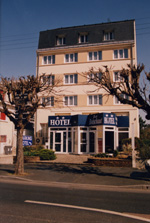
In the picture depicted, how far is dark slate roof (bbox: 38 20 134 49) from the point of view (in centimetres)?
3119

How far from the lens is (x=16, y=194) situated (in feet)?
30.6

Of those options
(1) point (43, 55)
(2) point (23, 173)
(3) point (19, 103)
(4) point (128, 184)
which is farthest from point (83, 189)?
(1) point (43, 55)

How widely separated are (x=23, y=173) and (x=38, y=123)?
57.8 ft

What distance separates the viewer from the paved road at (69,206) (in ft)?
21.1

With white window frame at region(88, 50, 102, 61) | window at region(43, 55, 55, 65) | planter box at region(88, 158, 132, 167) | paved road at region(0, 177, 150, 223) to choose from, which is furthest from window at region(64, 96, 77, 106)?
paved road at region(0, 177, 150, 223)

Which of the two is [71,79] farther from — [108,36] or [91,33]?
[108,36]

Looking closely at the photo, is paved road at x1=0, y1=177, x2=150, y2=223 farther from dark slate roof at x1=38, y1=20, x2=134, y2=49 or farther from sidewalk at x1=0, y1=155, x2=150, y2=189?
dark slate roof at x1=38, y1=20, x2=134, y2=49

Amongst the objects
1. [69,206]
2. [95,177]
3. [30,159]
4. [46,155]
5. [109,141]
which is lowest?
[95,177]

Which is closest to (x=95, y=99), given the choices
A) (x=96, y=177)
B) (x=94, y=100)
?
(x=94, y=100)

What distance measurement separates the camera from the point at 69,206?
25.2ft

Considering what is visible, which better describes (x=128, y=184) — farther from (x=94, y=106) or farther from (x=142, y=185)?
(x=94, y=106)

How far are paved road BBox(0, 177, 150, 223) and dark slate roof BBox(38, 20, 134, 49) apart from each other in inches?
990

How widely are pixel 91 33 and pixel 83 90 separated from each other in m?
8.58

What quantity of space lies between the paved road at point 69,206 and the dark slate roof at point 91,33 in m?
25.1
